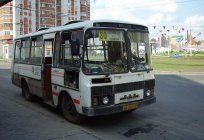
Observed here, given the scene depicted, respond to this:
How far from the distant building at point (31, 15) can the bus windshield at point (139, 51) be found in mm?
71881

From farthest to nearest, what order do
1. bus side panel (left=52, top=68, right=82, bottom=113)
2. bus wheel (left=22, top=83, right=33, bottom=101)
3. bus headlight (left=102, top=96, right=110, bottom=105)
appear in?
bus wheel (left=22, top=83, right=33, bottom=101), bus side panel (left=52, top=68, right=82, bottom=113), bus headlight (left=102, top=96, right=110, bottom=105)

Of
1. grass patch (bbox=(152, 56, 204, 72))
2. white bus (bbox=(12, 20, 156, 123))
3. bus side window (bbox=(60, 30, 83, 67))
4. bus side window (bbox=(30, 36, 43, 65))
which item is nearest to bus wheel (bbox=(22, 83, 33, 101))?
bus side window (bbox=(30, 36, 43, 65))

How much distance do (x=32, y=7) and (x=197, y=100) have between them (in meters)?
86.7

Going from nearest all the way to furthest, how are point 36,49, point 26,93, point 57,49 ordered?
point 57,49 → point 36,49 → point 26,93

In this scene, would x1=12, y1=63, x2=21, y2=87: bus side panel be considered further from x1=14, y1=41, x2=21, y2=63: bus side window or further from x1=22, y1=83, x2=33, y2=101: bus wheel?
x1=22, y1=83, x2=33, y2=101: bus wheel

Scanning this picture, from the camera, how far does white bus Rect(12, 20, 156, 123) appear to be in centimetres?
739

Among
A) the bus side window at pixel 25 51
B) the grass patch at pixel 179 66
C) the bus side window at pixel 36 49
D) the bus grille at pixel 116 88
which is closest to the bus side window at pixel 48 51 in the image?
the bus side window at pixel 36 49

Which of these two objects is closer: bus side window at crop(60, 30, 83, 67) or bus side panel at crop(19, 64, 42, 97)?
bus side window at crop(60, 30, 83, 67)

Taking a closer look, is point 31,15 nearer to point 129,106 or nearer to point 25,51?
point 25,51

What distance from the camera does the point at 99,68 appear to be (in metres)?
7.48

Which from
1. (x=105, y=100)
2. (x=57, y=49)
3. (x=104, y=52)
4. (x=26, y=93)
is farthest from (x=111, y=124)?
(x=26, y=93)

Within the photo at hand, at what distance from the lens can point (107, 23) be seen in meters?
7.72

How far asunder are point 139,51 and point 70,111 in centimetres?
247

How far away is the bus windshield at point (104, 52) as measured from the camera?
24.5ft
